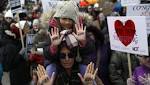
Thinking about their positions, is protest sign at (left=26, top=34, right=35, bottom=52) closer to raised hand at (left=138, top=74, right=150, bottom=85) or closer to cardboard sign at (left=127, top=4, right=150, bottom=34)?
cardboard sign at (left=127, top=4, right=150, bottom=34)

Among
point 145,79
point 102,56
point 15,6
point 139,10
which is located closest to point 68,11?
point 145,79

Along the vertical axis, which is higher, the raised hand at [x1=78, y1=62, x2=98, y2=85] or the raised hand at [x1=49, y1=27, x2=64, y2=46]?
the raised hand at [x1=49, y1=27, x2=64, y2=46]

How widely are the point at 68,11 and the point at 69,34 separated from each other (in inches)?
12.0

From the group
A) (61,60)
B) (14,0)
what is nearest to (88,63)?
(61,60)

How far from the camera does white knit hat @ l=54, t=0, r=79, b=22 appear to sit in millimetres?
5264

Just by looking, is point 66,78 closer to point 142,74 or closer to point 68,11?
point 68,11

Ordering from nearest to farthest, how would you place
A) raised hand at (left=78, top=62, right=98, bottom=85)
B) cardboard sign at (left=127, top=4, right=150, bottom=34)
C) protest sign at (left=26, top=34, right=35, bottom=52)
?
raised hand at (left=78, top=62, right=98, bottom=85) < cardboard sign at (left=127, top=4, right=150, bottom=34) < protest sign at (left=26, top=34, right=35, bottom=52)

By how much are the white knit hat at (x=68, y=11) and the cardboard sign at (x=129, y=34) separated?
65 cm

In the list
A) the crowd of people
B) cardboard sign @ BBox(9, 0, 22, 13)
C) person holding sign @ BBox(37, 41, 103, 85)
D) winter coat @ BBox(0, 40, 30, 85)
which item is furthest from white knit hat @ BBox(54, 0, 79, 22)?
cardboard sign @ BBox(9, 0, 22, 13)

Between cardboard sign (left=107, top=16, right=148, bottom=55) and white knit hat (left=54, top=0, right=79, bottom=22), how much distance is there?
648 millimetres

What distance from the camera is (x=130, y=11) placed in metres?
7.18

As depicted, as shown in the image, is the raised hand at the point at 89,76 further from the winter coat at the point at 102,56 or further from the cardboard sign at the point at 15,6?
the cardboard sign at the point at 15,6

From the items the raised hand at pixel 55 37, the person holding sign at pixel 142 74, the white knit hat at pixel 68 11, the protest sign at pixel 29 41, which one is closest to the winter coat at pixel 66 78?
the raised hand at pixel 55 37

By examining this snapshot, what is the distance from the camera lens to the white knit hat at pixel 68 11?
5.26 m
